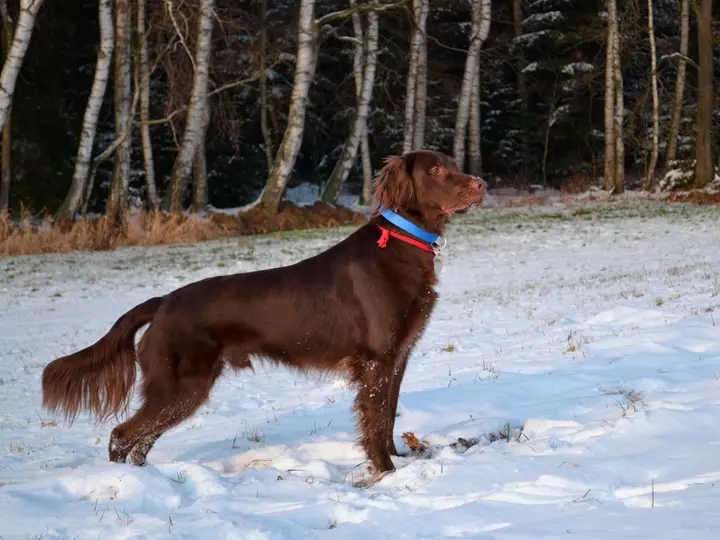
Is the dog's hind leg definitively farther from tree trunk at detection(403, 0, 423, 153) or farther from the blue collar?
tree trunk at detection(403, 0, 423, 153)

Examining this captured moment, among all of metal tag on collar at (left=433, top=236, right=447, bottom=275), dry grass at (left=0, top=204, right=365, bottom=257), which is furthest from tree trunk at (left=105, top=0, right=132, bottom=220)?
metal tag on collar at (left=433, top=236, right=447, bottom=275)

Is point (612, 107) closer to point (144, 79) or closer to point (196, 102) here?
point (196, 102)

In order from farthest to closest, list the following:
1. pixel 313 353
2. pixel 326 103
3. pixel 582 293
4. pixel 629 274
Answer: pixel 326 103
pixel 629 274
pixel 582 293
pixel 313 353

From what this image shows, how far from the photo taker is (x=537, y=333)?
7.04 metres

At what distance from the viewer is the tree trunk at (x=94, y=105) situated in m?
15.7

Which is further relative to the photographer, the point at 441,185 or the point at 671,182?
the point at 671,182

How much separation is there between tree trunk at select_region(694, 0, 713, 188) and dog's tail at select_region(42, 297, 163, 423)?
828 inches

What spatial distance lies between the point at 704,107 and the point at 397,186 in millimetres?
21442

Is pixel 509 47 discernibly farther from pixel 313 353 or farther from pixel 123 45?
pixel 313 353

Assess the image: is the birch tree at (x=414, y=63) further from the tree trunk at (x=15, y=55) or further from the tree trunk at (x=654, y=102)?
the tree trunk at (x=15, y=55)

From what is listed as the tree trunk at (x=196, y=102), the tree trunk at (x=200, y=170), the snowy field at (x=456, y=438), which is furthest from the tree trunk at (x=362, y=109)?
the snowy field at (x=456, y=438)

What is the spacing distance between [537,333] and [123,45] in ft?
47.3

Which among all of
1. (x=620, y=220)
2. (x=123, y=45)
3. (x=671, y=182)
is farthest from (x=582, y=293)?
(x=671, y=182)

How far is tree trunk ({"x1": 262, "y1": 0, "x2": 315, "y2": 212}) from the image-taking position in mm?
17188
